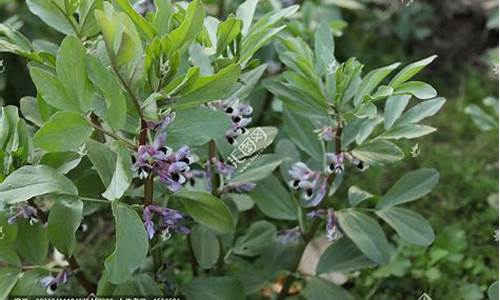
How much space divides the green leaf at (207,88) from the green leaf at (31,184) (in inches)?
8.1

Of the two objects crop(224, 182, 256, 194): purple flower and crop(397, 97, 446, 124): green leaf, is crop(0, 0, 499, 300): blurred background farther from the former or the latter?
crop(224, 182, 256, 194): purple flower

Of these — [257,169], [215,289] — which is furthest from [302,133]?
[215,289]

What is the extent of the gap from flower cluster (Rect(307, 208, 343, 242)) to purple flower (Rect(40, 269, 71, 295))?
442mm

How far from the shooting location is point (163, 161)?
112 cm

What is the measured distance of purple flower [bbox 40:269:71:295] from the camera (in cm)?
128

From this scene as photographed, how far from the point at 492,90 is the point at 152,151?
70.7 inches

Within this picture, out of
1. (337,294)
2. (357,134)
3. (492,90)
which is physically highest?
(357,134)

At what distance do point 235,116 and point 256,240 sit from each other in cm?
33

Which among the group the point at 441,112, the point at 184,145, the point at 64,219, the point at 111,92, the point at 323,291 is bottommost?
the point at 441,112

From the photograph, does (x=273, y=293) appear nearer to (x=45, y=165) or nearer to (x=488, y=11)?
(x=45, y=165)

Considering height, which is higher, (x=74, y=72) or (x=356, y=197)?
(x=74, y=72)

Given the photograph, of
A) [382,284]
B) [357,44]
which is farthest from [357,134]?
[357,44]

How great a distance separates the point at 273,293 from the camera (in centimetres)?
176

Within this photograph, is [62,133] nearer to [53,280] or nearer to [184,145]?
[184,145]
